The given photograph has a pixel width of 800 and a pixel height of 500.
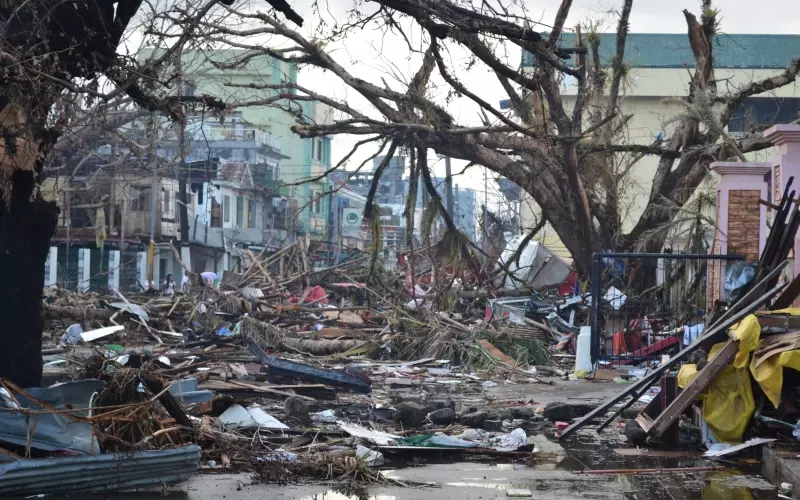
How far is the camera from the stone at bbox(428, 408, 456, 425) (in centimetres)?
1061

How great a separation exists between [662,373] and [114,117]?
Result: 19945 millimetres

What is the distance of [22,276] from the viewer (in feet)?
27.9

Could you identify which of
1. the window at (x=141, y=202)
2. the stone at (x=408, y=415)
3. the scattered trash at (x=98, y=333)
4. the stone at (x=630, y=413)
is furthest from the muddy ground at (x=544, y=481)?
the window at (x=141, y=202)

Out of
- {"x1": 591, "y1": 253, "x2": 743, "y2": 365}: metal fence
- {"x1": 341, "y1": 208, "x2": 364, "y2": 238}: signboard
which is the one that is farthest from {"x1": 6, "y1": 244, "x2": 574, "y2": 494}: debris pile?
{"x1": 341, "y1": 208, "x2": 364, "y2": 238}: signboard

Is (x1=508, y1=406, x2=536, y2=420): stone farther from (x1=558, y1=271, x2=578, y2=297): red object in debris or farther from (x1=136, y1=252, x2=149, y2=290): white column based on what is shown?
(x1=136, y1=252, x2=149, y2=290): white column

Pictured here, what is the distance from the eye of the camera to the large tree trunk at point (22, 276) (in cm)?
841

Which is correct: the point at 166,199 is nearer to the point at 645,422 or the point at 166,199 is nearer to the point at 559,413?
the point at 559,413

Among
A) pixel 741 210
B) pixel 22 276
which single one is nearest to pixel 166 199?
pixel 741 210

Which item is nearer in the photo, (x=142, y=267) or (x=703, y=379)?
(x=703, y=379)

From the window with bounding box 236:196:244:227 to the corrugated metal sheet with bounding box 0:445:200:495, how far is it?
188 feet

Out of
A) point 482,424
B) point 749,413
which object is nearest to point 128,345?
point 482,424

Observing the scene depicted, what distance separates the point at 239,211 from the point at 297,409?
54.4 m

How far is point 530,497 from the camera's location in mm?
6992

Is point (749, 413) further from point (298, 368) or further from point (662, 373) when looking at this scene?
point (298, 368)
